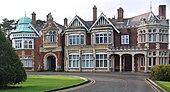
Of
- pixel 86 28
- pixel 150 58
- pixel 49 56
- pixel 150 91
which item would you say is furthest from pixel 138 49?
pixel 150 91

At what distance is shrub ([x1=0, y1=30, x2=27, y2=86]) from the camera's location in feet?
76.8

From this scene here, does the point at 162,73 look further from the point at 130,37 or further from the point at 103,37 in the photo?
the point at 130,37

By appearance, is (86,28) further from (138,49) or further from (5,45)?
(5,45)

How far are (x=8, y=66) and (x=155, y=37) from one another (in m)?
35.7

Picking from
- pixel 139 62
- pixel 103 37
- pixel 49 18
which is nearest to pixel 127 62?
pixel 139 62

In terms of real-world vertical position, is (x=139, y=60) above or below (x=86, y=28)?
below

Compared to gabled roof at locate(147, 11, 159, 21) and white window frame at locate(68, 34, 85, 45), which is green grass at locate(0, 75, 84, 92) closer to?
gabled roof at locate(147, 11, 159, 21)

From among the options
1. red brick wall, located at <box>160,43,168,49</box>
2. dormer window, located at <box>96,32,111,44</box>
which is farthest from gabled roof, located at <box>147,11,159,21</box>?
dormer window, located at <box>96,32,111,44</box>

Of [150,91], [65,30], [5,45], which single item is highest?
[65,30]

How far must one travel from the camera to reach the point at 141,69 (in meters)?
56.1

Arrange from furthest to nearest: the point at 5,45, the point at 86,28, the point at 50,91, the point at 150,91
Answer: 1. the point at 86,28
2. the point at 5,45
3. the point at 150,91
4. the point at 50,91

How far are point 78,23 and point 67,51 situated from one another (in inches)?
205

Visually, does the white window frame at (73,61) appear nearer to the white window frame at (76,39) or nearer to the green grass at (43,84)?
the white window frame at (76,39)

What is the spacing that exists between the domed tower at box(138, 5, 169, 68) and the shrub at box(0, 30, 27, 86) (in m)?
33.3
